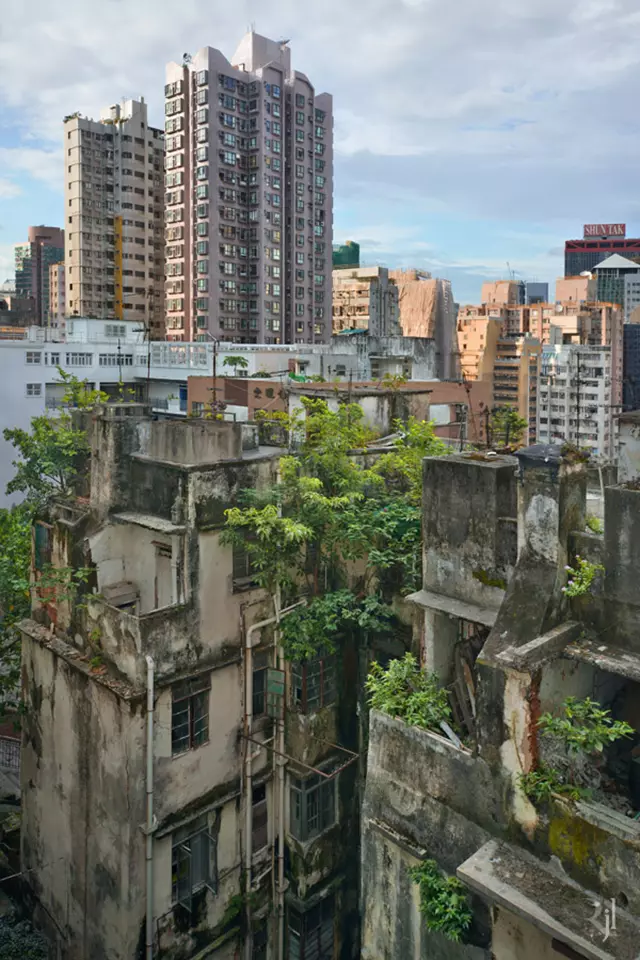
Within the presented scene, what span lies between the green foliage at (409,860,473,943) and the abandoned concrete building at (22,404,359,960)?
5.06m

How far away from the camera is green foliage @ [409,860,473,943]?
32.1 ft

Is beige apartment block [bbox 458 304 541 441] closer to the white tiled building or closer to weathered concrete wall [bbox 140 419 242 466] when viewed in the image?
the white tiled building

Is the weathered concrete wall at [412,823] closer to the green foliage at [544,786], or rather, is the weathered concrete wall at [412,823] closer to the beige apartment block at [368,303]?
the green foliage at [544,786]

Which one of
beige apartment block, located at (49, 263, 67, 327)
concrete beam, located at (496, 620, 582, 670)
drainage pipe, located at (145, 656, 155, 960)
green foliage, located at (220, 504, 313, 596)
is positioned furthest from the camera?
beige apartment block, located at (49, 263, 67, 327)

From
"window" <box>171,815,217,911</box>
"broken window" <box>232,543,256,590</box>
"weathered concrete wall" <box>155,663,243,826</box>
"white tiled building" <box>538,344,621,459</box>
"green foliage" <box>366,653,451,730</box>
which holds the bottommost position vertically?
"window" <box>171,815,217,911</box>

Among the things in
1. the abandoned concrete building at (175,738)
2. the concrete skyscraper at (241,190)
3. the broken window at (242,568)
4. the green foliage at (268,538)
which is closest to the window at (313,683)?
the abandoned concrete building at (175,738)

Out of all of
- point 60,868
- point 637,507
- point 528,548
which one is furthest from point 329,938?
point 637,507

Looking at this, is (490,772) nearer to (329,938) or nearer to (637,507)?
(637,507)

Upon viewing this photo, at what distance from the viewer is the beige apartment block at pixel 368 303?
104188 millimetres

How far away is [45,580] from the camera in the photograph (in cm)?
1585

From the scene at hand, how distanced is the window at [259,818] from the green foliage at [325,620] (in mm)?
3318

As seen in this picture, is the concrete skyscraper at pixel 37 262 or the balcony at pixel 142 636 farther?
the concrete skyscraper at pixel 37 262

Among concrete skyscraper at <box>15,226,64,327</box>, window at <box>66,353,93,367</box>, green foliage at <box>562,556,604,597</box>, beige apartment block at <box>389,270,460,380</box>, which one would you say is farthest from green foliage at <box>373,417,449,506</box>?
concrete skyscraper at <box>15,226,64,327</box>

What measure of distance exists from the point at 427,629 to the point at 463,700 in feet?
3.98
